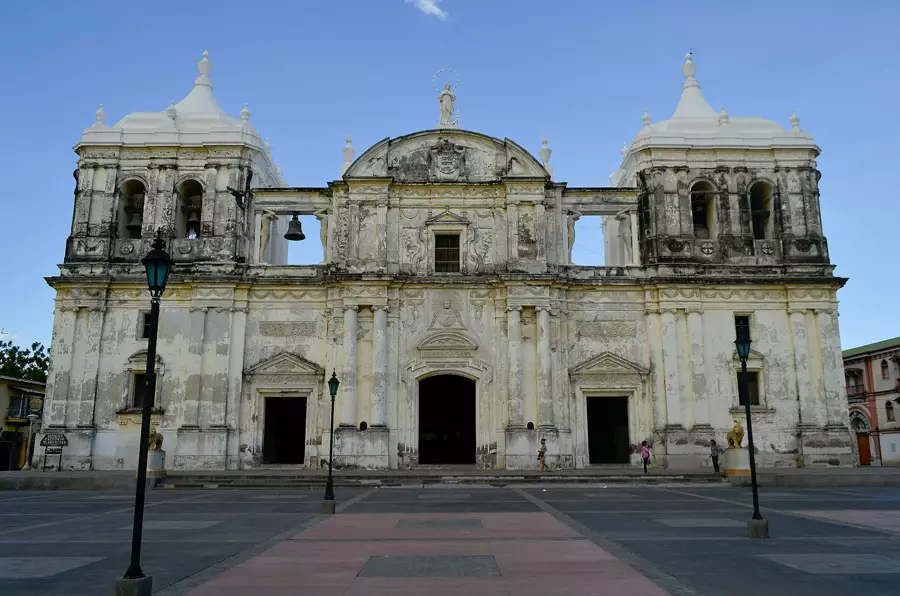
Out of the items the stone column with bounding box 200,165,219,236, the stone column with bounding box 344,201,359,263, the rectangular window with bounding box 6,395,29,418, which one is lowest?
the rectangular window with bounding box 6,395,29,418

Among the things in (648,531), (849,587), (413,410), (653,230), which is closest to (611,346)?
(653,230)

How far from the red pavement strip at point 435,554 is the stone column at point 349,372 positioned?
599 inches

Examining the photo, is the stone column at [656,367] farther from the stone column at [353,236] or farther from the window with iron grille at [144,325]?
the window with iron grille at [144,325]

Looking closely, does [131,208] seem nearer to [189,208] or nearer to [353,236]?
→ [189,208]

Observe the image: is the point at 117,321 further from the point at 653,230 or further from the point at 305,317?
the point at 653,230

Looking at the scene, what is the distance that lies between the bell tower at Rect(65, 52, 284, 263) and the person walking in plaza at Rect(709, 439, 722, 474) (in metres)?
20.8

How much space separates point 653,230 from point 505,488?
14193 mm

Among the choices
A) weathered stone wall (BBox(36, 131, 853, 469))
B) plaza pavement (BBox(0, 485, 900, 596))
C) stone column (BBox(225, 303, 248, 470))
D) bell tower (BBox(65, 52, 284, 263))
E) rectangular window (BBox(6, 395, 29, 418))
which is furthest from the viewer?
rectangular window (BBox(6, 395, 29, 418))

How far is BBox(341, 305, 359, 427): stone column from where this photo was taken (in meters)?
29.3

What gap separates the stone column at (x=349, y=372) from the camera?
29328mm

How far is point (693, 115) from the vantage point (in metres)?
35.2

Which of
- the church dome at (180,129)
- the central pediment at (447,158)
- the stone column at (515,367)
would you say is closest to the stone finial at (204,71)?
the church dome at (180,129)

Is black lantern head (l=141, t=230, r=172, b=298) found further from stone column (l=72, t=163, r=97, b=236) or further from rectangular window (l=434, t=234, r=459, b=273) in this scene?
stone column (l=72, t=163, r=97, b=236)

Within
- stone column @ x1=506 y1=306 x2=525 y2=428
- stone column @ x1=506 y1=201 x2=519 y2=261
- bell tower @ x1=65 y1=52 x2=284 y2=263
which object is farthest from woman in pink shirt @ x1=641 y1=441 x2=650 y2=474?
bell tower @ x1=65 y1=52 x2=284 y2=263
